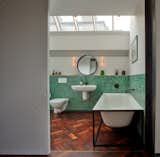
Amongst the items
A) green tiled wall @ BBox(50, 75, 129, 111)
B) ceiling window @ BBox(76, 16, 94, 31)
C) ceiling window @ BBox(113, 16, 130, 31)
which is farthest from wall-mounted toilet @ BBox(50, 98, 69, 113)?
ceiling window @ BBox(113, 16, 130, 31)

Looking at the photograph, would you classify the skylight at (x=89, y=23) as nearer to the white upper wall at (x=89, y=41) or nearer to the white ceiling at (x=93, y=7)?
the white upper wall at (x=89, y=41)

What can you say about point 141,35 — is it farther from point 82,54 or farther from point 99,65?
point 82,54

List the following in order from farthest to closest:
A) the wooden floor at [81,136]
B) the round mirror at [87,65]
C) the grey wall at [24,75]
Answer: the round mirror at [87,65]
the wooden floor at [81,136]
the grey wall at [24,75]

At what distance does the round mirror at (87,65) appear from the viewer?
559 centimetres

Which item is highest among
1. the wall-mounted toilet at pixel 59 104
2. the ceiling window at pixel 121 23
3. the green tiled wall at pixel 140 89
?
the ceiling window at pixel 121 23

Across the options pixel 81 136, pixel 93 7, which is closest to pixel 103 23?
pixel 93 7

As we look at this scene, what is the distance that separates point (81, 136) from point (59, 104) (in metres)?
1.77

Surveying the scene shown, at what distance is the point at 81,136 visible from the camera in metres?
3.29

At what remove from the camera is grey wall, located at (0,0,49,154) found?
2441 mm

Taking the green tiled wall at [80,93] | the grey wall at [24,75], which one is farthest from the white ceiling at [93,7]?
the green tiled wall at [80,93]

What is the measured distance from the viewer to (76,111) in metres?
5.53

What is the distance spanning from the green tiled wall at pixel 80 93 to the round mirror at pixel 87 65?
0.66ft
